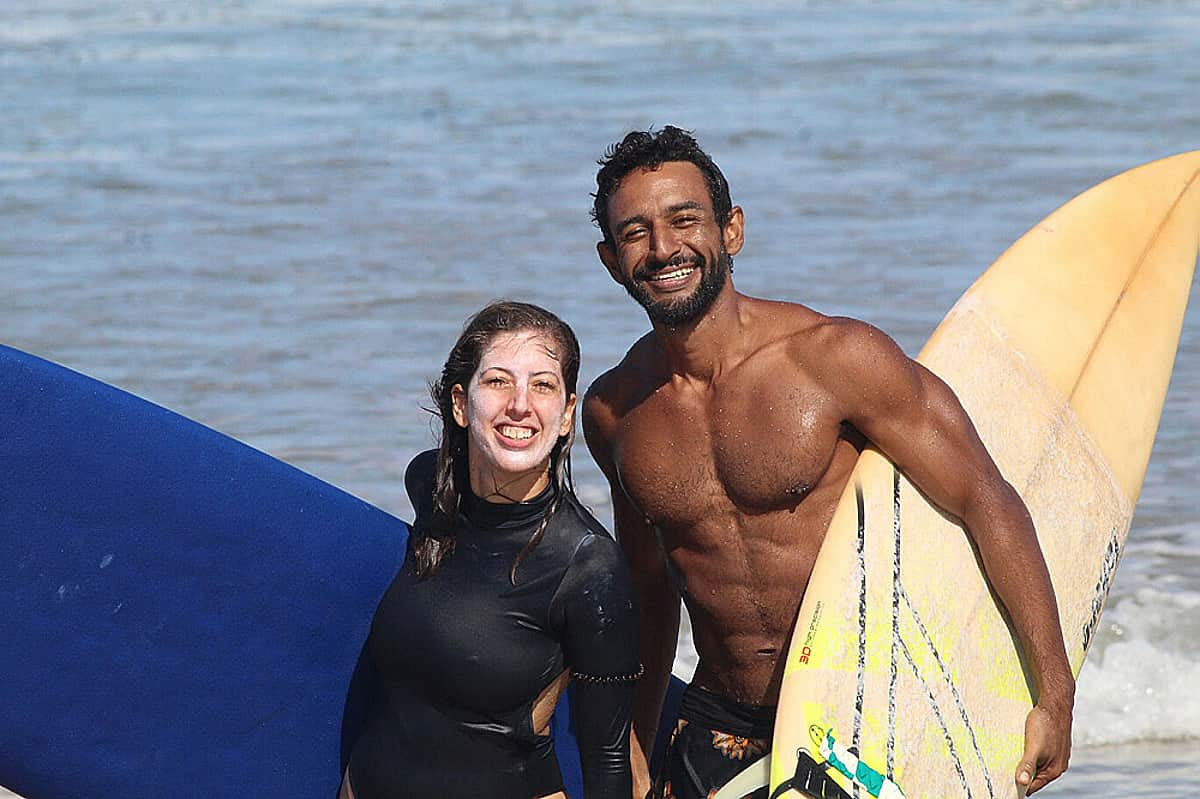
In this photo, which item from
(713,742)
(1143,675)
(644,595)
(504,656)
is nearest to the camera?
(504,656)

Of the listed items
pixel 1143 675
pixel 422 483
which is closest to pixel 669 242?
pixel 422 483

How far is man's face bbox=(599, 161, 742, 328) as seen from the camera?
2.77 m

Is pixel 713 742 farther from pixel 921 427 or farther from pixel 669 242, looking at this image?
pixel 669 242

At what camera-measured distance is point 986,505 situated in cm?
289

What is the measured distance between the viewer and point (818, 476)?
114 inches

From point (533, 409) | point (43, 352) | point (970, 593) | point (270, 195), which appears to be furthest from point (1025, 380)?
point (270, 195)

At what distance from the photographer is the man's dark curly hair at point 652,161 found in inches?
110

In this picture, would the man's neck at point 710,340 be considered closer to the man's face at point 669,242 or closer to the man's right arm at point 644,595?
the man's face at point 669,242

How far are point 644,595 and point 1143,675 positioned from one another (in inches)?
101

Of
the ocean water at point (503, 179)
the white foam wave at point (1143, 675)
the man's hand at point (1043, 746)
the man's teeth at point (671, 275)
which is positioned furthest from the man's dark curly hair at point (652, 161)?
the white foam wave at point (1143, 675)

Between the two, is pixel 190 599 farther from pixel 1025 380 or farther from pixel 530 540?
pixel 1025 380

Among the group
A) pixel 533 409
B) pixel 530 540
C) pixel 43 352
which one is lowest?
pixel 43 352

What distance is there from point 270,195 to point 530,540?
8.94 m

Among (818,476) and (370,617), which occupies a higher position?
(818,476)
